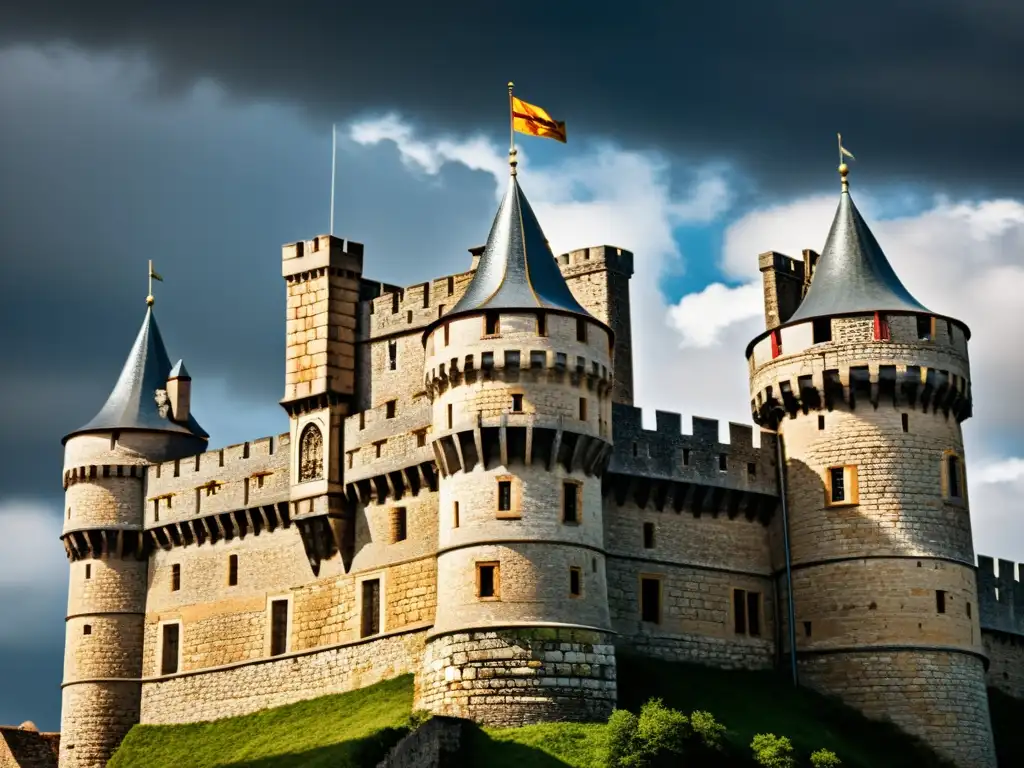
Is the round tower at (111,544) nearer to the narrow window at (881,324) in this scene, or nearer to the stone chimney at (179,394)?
the stone chimney at (179,394)

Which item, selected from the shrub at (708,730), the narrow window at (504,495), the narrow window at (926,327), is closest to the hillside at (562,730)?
the shrub at (708,730)

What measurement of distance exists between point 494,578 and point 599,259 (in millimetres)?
15430

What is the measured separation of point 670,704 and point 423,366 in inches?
568

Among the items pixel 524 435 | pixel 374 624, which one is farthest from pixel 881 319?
pixel 374 624

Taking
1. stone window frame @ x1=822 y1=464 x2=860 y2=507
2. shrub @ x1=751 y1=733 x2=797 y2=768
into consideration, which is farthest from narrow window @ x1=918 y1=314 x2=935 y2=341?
shrub @ x1=751 y1=733 x2=797 y2=768

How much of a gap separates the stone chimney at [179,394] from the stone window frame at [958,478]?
1061 inches

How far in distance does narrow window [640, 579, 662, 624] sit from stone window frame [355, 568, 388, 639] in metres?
7.72

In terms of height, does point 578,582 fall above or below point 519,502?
below

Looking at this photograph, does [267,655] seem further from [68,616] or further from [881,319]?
[881,319]

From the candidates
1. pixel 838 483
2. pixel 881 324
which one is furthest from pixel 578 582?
pixel 881 324

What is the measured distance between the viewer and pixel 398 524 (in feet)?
219

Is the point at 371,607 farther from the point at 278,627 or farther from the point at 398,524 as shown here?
the point at 278,627

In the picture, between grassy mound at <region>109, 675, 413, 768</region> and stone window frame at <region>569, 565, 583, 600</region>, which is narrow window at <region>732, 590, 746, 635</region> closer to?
stone window frame at <region>569, 565, 583, 600</region>

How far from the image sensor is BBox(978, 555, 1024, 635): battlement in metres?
76.0
